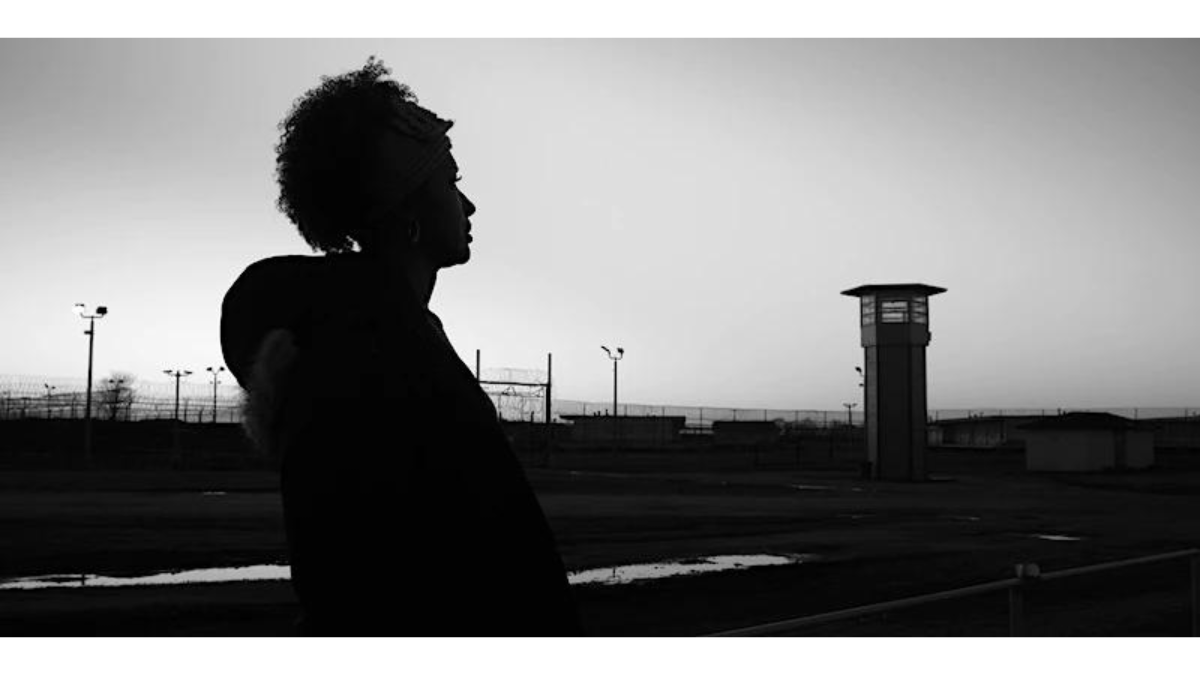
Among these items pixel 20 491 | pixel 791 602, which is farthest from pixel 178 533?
pixel 20 491

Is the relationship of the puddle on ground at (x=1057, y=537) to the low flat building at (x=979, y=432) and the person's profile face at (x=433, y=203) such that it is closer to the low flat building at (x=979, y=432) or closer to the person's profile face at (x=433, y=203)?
the person's profile face at (x=433, y=203)

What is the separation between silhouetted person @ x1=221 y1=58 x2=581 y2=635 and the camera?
2.70 ft

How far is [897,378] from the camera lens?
3078 centimetres

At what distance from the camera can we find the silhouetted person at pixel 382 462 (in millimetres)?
822

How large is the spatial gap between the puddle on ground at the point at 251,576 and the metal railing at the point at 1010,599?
20.2ft

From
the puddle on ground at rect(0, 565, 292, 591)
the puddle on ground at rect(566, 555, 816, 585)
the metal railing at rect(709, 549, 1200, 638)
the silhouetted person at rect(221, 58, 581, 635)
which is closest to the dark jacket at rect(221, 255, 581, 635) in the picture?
the silhouetted person at rect(221, 58, 581, 635)

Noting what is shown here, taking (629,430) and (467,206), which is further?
(629,430)

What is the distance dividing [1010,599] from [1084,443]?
3739cm

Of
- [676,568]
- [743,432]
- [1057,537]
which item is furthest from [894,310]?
[743,432]

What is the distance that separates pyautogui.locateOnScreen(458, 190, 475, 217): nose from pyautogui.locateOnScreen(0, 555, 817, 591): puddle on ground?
34.0ft

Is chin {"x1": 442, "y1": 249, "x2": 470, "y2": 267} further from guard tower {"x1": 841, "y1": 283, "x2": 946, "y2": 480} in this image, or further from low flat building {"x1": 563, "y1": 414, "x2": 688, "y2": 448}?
low flat building {"x1": 563, "y1": 414, "x2": 688, "y2": 448}

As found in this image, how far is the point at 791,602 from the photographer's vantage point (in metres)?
10.1

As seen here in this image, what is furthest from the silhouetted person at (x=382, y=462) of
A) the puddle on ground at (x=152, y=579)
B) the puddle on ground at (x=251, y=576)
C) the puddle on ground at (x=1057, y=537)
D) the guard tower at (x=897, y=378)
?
the guard tower at (x=897, y=378)

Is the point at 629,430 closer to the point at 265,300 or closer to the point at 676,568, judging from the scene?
the point at 676,568
